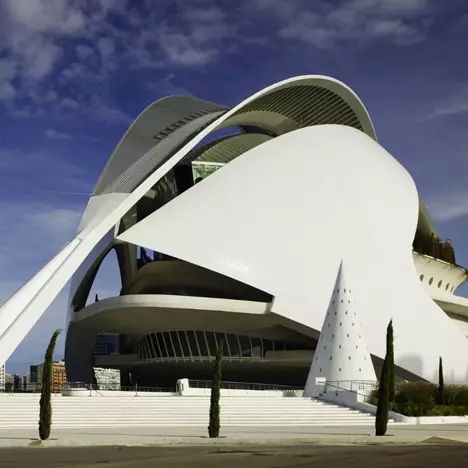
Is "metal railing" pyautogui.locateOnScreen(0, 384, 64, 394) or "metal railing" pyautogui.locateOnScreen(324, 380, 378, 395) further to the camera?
"metal railing" pyautogui.locateOnScreen(0, 384, 64, 394)

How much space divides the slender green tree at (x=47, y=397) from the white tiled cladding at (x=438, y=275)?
31.8 metres

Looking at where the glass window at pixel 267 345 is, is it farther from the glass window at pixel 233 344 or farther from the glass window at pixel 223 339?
the glass window at pixel 223 339

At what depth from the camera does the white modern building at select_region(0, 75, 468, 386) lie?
3334 cm

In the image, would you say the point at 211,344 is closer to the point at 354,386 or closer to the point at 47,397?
the point at 354,386

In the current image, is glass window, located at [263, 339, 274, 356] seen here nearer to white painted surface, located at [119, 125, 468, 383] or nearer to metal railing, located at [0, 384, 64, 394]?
white painted surface, located at [119, 125, 468, 383]

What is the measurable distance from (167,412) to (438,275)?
29.8 metres

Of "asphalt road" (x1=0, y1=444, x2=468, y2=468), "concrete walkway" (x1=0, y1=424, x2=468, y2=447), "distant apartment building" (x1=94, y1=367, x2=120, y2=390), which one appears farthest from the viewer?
"distant apartment building" (x1=94, y1=367, x2=120, y2=390)

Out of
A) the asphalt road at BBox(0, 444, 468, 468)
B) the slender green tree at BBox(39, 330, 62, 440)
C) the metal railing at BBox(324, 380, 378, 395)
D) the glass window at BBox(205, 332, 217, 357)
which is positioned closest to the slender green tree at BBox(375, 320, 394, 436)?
the asphalt road at BBox(0, 444, 468, 468)

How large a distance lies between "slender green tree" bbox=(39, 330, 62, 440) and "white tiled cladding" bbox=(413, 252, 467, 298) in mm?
31767

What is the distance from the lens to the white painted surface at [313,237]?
3353 cm

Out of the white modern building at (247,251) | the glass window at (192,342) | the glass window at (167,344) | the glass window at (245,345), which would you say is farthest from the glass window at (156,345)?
the glass window at (245,345)

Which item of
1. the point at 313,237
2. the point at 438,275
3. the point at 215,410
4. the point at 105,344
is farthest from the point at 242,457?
the point at 438,275

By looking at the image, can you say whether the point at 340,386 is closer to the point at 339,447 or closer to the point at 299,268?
the point at 299,268

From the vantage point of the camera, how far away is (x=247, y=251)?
34.3 metres
